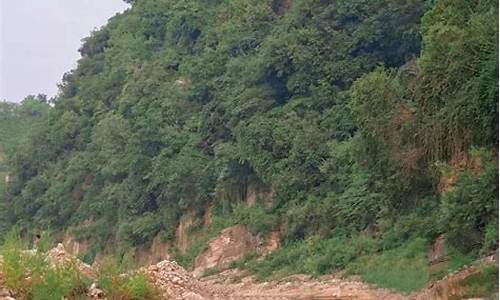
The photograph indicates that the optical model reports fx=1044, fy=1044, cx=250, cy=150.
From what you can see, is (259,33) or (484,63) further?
(259,33)

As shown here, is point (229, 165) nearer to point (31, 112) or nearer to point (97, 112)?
point (97, 112)

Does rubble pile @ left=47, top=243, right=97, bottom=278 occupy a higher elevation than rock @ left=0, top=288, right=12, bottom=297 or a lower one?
higher

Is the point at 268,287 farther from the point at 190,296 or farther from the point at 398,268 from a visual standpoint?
the point at 190,296

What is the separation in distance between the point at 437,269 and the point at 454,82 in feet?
13.5

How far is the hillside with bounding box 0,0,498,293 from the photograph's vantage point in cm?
2311

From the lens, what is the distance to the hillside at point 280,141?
23109 millimetres

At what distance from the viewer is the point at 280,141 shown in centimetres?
3681

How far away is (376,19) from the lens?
1501 inches

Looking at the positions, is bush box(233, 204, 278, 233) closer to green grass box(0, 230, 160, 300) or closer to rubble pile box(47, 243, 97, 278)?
rubble pile box(47, 243, 97, 278)

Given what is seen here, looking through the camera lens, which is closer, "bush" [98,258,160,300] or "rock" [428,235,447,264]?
"bush" [98,258,160,300]

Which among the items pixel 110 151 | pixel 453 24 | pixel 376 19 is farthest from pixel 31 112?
pixel 453 24

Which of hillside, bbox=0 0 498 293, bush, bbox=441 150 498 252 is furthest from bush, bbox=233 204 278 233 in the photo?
bush, bbox=441 150 498 252

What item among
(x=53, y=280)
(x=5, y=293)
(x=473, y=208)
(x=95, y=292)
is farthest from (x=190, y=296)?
(x=473, y=208)

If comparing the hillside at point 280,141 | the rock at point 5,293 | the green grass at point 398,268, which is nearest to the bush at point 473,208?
the hillside at point 280,141
